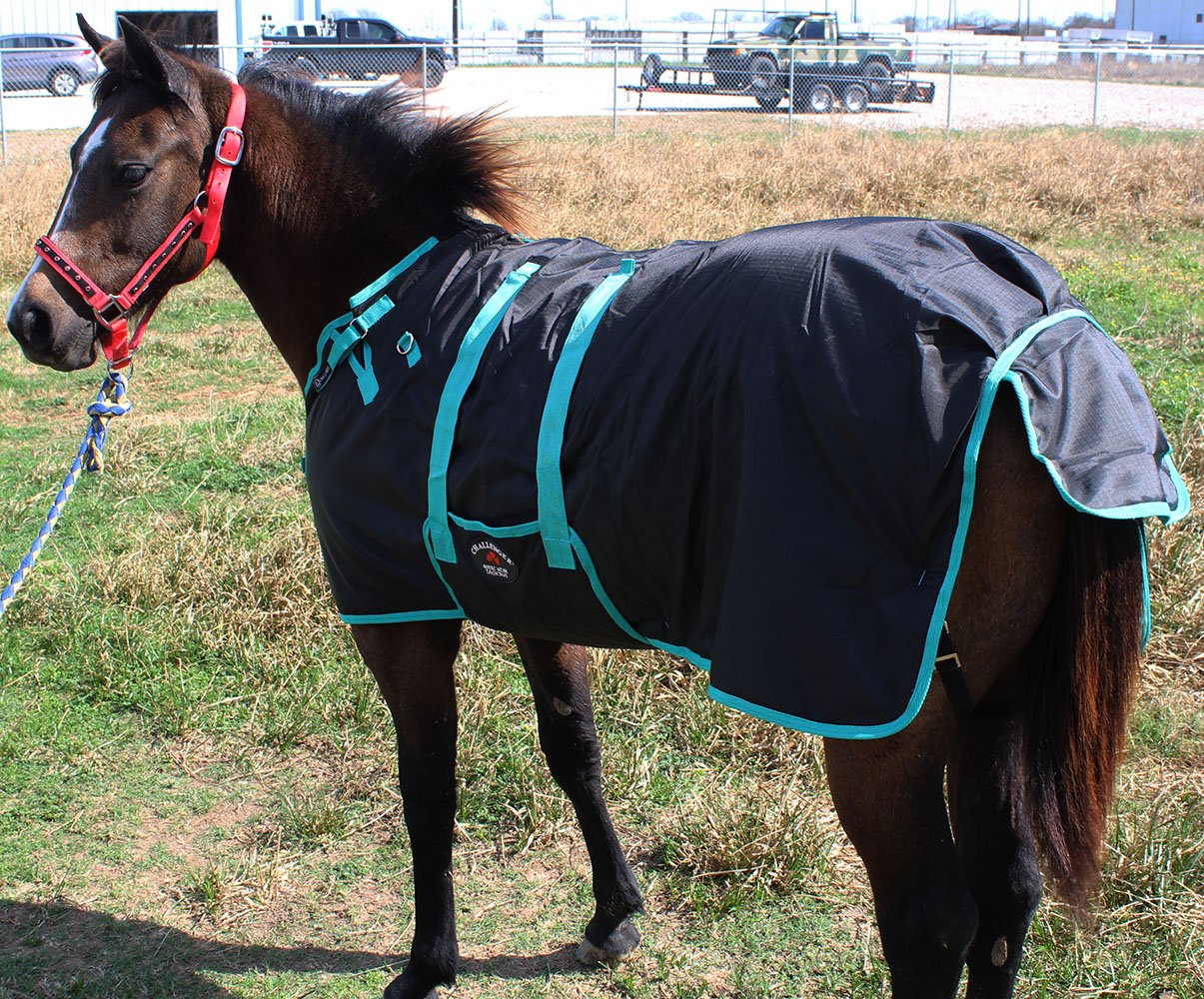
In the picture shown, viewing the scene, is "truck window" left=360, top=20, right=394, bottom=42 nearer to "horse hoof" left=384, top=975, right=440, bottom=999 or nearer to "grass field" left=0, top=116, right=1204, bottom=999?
"grass field" left=0, top=116, right=1204, bottom=999

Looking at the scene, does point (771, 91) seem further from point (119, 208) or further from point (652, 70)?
point (119, 208)

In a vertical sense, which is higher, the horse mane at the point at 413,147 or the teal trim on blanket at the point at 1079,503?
the horse mane at the point at 413,147

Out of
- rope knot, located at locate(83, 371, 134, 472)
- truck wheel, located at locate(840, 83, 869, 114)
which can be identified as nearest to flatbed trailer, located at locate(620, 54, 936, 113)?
truck wheel, located at locate(840, 83, 869, 114)

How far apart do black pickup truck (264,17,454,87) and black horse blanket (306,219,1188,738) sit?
1.04 meters

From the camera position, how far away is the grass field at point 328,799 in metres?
2.74

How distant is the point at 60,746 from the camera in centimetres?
353

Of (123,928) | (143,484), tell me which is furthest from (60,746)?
(143,484)

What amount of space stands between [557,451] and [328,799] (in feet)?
5.77

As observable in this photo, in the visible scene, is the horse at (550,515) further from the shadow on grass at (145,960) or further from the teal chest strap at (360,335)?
the shadow on grass at (145,960)

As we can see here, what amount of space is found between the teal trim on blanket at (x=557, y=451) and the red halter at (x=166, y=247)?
1014mm

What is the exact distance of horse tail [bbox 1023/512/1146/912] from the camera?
180 centimetres

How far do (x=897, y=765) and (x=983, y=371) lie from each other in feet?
2.22

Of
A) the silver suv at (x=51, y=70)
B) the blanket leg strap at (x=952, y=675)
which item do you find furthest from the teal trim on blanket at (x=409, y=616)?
the silver suv at (x=51, y=70)

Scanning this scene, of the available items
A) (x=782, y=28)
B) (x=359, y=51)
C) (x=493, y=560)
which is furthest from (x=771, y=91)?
(x=493, y=560)
